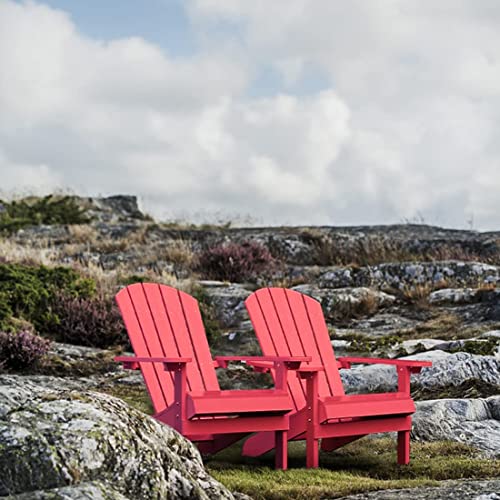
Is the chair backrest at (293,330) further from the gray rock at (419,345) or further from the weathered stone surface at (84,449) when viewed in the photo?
the weathered stone surface at (84,449)

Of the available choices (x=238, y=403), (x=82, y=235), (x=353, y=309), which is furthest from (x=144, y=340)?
(x=82, y=235)

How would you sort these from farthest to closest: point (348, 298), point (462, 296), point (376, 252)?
point (376, 252) → point (348, 298) → point (462, 296)

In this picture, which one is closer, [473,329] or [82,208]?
[473,329]

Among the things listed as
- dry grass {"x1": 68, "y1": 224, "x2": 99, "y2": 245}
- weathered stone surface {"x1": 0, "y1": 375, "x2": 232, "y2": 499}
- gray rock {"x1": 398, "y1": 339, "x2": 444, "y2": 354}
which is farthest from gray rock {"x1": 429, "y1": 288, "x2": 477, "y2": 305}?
weathered stone surface {"x1": 0, "y1": 375, "x2": 232, "y2": 499}

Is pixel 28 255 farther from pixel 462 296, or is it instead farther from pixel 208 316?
pixel 462 296

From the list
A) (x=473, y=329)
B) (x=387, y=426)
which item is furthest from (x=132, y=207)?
(x=387, y=426)

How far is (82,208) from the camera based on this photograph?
796 inches

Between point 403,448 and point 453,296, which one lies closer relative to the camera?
point 403,448

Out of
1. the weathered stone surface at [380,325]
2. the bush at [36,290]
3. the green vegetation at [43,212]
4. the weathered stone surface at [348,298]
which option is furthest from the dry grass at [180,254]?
the green vegetation at [43,212]

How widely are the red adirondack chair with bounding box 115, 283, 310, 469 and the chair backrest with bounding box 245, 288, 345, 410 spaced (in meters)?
0.40

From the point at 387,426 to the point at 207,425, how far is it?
4.08 ft

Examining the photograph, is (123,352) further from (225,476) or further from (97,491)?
(97,491)

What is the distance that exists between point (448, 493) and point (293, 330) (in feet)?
6.75

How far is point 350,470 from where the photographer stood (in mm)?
5129
